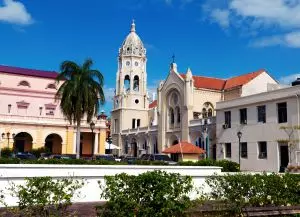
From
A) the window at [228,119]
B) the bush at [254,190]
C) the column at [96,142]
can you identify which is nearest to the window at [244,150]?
the window at [228,119]

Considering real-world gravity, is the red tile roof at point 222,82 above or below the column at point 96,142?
above

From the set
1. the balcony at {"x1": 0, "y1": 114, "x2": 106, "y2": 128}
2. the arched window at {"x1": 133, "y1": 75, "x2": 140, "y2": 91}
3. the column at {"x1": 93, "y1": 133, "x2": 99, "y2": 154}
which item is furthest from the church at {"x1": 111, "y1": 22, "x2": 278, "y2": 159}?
the balcony at {"x1": 0, "y1": 114, "x2": 106, "y2": 128}

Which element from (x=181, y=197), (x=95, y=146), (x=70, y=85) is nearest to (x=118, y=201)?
(x=181, y=197)

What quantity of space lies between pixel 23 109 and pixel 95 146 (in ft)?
38.3

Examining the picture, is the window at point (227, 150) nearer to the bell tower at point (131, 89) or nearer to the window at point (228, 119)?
the window at point (228, 119)

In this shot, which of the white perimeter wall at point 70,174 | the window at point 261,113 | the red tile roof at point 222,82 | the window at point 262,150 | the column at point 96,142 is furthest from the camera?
the column at point 96,142

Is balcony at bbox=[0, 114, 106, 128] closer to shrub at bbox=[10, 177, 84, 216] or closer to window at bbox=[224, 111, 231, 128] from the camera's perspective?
window at bbox=[224, 111, 231, 128]

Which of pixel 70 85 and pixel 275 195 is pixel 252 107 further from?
pixel 275 195

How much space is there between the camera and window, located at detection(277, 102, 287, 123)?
32.8 metres

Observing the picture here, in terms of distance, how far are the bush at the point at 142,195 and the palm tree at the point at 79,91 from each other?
2362cm

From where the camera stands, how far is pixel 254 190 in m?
10.8

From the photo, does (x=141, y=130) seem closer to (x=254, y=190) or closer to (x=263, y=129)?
(x=263, y=129)

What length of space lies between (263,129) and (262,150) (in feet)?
6.57

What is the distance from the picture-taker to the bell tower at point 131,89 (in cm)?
7225
